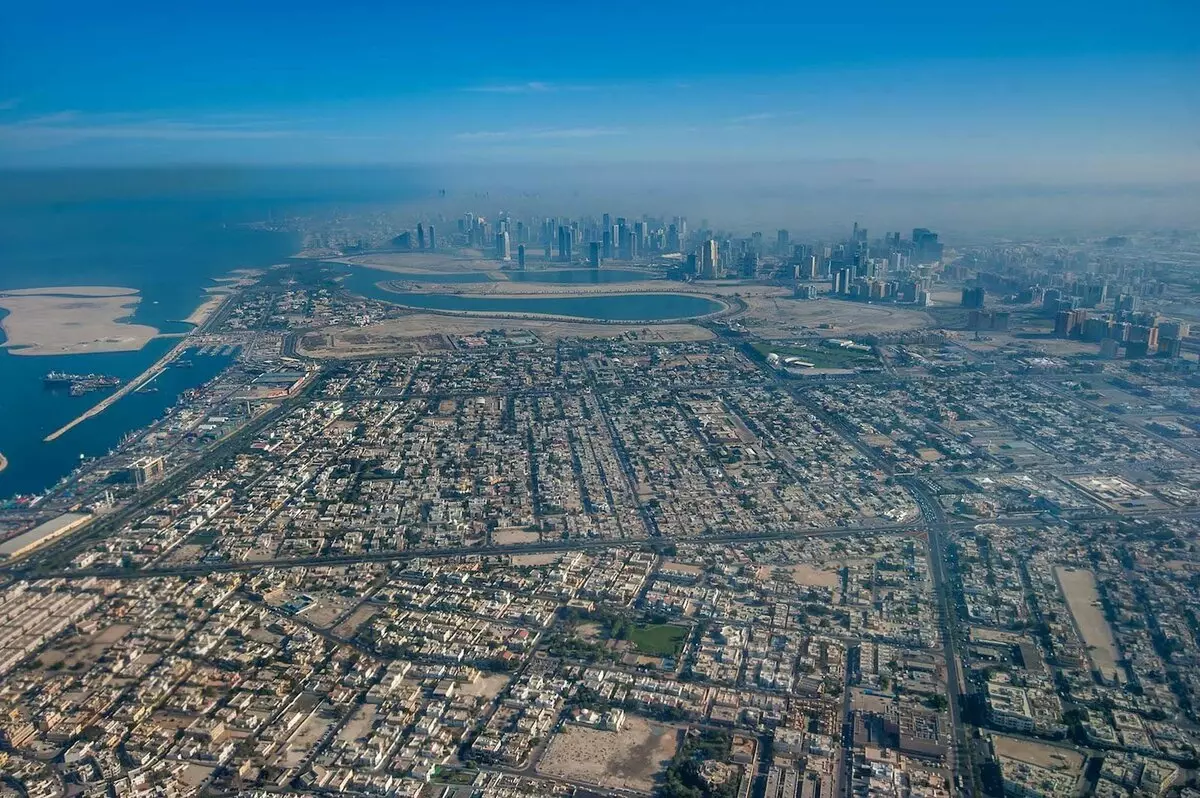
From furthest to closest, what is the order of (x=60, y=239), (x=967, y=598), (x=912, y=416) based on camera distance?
(x=60, y=239) → (x=912, y=416) → (x=967, y=598)

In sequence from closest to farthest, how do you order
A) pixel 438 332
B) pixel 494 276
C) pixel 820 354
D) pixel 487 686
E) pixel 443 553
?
1. pixel 487 686
2. pixel 443 553
3. pixel 820 354
4. pixel 438 332
5. pixel 494 276

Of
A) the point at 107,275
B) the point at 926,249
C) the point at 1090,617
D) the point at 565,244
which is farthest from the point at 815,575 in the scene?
the point at 107,275

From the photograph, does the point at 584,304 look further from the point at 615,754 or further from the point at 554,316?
the point at 615,754

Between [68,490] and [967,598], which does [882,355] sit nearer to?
[967,598]

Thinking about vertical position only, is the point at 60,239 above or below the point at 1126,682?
above

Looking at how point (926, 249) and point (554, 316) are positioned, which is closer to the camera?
point (554, 316)

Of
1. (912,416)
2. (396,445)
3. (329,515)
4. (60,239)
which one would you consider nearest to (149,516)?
(329,515)

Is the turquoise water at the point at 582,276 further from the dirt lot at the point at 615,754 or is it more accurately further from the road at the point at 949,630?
the dirt lot at the point at 615,754
